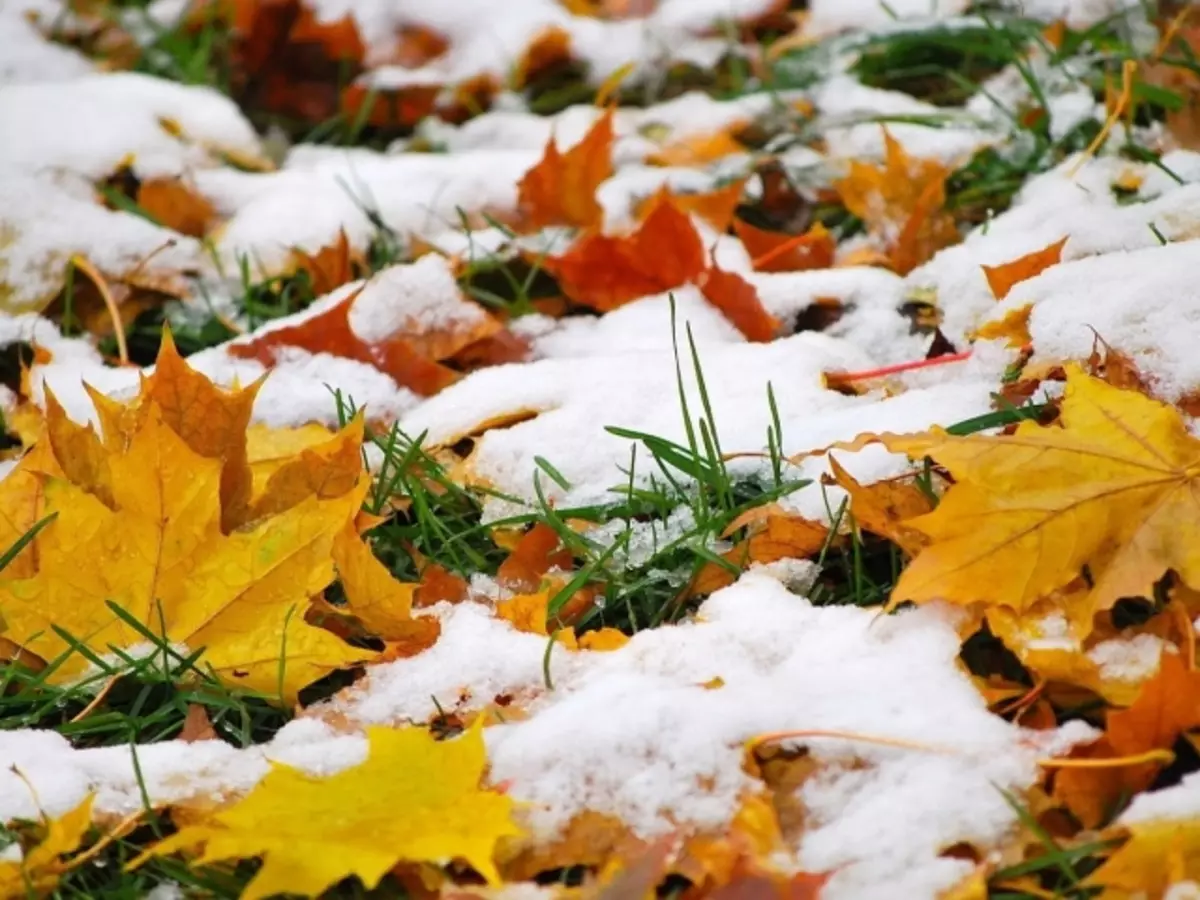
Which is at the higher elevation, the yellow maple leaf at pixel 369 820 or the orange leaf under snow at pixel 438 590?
the yellow maple leaf at pixel 369 820

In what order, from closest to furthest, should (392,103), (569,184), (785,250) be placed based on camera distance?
1. (785,250)
2. (569,184)
3. (392,103)

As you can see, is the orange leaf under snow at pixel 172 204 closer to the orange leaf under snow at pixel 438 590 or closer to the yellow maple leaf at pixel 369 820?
the orange leaf under snow at pixel 438 590

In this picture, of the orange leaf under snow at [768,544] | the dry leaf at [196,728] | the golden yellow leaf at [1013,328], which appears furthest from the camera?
the golden yellow leaf at [1013,328]

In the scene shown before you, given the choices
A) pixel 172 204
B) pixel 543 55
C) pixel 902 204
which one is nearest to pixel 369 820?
pixel 902 204

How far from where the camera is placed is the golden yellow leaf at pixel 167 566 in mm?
1088

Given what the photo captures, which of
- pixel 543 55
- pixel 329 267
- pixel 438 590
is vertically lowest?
pixel 438 590

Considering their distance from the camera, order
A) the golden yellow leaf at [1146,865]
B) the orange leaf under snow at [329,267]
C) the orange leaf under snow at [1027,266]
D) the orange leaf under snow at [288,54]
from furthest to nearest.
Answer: the orange leaf under snow at [288,54]
the orange leaf under snow at [329,267]
the orange leaf under snow at [1027,266]
the golden yellow leaf at [1146,865]

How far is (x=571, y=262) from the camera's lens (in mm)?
1669

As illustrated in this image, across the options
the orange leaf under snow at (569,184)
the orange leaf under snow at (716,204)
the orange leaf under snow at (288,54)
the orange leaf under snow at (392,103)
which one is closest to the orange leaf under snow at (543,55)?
the orange leaf under snow at (392,103)

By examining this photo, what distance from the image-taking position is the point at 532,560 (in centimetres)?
122

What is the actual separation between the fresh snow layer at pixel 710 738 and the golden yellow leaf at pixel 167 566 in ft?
0.34

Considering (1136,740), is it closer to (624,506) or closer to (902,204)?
(624,506)

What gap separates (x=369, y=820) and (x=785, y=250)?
1144 millimetres

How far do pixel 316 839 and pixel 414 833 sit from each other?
68mm
